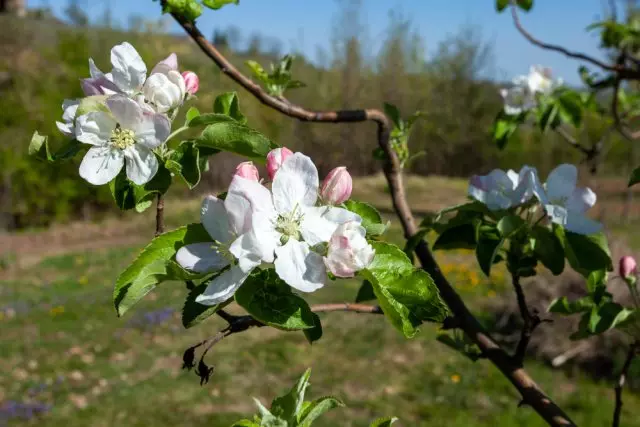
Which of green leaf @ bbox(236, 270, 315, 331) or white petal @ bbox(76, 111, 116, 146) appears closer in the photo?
green leaf @ bbox(236, 270, 315, 331)

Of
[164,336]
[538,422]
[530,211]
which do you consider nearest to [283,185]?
[530,211]

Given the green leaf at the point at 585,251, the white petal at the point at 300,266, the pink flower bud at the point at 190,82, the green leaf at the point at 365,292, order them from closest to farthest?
the white petal at the point at 300,266, the pink flower bud at the point at 190,82, the green leaf at the point at 585,251, the green leaf at the point at 365,292

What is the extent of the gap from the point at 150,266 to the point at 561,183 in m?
0.70

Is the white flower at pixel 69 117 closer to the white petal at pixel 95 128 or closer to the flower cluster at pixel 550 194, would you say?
the white petal at pixel 95 128

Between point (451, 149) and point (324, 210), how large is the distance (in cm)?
1949

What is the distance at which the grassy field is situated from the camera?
14.9 feet

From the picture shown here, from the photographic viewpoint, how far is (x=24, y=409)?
4.65 meters

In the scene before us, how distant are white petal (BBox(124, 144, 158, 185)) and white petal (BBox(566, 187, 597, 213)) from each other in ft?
2.21

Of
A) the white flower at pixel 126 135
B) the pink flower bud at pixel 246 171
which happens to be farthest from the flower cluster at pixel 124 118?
the pink flower bud at pixel 246 171

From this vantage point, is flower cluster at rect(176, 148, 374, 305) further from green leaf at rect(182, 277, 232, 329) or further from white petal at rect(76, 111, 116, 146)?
white petal at rect(76, 111, 116, 146)

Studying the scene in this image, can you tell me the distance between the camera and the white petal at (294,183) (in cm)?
68

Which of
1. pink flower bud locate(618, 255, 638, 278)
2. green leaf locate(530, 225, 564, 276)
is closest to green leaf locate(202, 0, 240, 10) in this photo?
green leaf locate(530, 225, 564, 276)

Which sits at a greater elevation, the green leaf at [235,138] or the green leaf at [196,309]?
the green leaf at [235,138]

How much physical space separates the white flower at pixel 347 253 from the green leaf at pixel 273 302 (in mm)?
47
